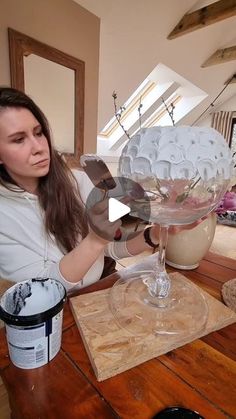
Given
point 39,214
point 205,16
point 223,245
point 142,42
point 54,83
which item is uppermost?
point 205,16

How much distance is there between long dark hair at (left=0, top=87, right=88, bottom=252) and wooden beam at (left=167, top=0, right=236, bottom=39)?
214cm

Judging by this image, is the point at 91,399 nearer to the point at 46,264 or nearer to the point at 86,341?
the point at 86,341

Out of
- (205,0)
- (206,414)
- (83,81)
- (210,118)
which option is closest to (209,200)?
(206,414)

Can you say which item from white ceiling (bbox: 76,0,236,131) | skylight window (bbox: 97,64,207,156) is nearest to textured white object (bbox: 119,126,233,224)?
white ceiling (bbox: 76,0,236,131)

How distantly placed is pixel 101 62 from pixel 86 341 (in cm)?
237

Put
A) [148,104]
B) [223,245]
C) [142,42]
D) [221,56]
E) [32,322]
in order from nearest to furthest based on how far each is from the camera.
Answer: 1. [32,322]
2. [142,42]
3. [223,245]
4. [221,56]
5. [148,104]

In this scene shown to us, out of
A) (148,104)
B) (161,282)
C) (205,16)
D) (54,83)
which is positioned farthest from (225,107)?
(161,282)

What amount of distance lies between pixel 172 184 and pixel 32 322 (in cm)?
28

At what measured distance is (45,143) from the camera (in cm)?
67

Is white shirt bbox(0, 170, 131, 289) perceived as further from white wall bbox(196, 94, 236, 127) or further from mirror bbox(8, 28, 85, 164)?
white wall bbox(196, 94, 236, 127)

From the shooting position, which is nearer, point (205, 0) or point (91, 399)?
point (91, 399)

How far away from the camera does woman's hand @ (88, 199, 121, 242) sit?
0.47 meters

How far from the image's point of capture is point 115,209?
0.47 metres

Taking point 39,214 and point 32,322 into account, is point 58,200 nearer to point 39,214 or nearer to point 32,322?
point 39,214
